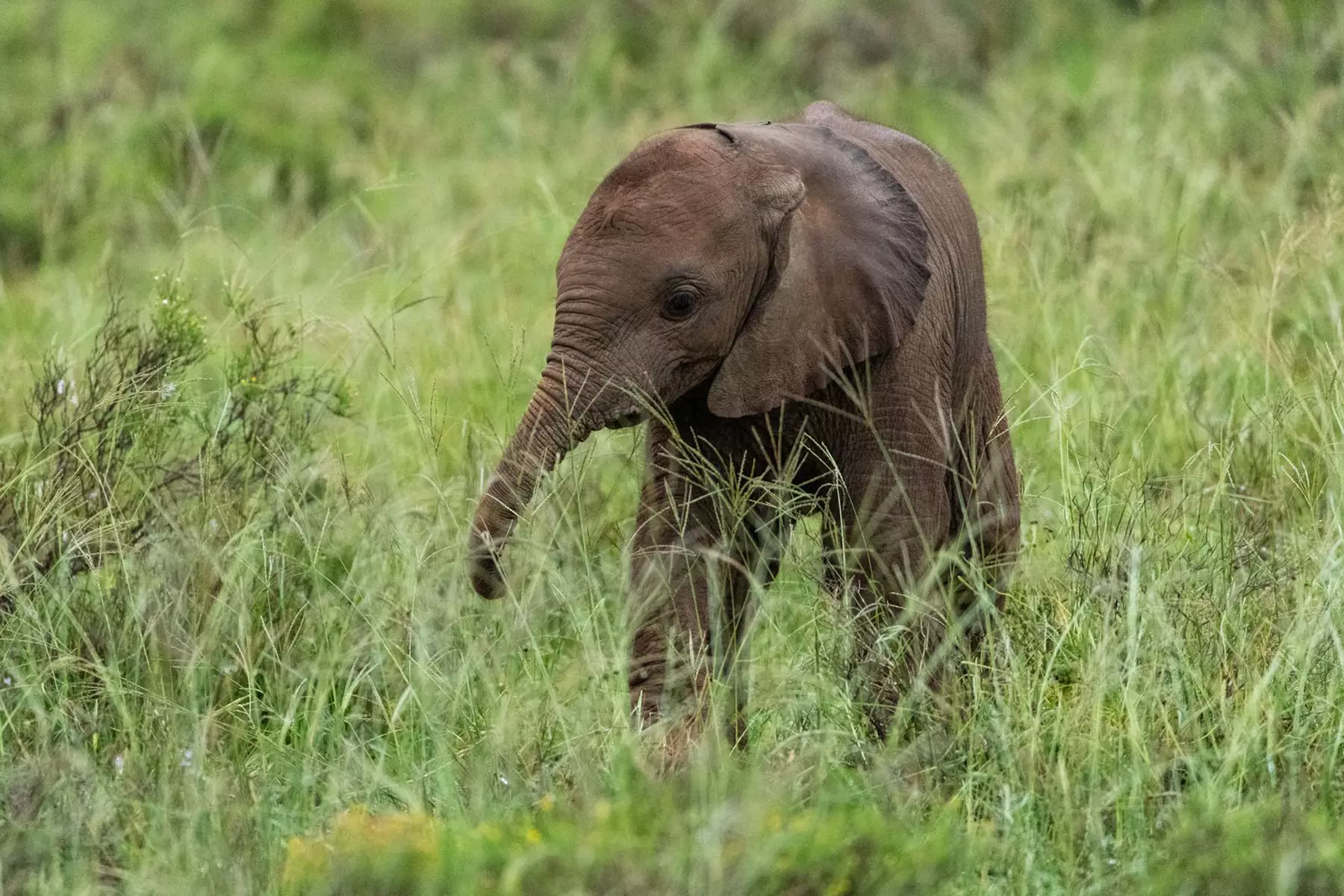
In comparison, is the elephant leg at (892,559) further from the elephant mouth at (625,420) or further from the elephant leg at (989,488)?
the elephant mouth at (625,420)

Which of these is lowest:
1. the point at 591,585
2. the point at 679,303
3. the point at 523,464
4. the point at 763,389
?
the point at 591,585

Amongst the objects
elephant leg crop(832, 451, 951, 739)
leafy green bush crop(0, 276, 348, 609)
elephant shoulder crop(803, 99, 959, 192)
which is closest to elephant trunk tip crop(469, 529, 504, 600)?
elephant leg crop(832, 451, 951, 739)

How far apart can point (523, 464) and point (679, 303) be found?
43 centimetres

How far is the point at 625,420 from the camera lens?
413cm

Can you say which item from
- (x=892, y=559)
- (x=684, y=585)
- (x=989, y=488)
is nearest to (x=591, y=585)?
(x=684, y=585)

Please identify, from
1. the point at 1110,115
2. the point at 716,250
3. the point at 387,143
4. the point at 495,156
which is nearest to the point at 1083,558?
the point at 716,250

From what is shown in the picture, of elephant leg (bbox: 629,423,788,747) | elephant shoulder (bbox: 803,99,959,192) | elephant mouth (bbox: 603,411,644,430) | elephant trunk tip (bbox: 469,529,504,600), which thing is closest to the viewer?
elephant trunk tip (bbox: 469,529,504,600)

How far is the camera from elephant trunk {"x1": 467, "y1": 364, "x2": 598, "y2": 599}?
156 inches

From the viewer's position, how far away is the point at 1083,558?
4531mm

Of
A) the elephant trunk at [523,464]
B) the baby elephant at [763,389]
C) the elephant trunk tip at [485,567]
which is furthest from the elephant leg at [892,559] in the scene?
the elephant trunk tip at [485,567]

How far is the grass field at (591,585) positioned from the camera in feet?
11.5

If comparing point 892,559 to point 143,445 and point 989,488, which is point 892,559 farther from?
point 143,445

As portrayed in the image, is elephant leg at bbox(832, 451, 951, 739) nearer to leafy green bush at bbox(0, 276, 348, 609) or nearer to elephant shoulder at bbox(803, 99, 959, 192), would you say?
elephant shoulder at bbox(803, 99, 959, 192)

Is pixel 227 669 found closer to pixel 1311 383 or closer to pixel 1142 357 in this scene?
pixel 1311 383
